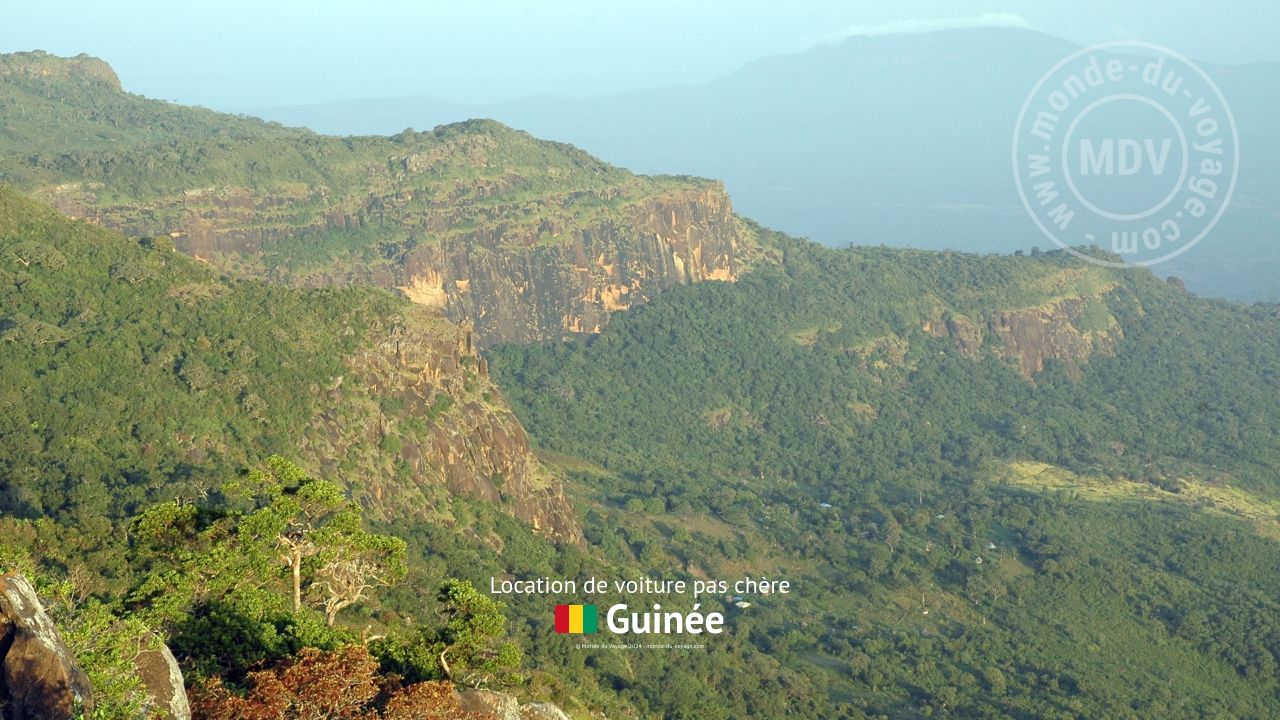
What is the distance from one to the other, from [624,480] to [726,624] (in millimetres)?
22332

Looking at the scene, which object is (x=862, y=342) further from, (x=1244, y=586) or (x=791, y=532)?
(x=1244, y=586)

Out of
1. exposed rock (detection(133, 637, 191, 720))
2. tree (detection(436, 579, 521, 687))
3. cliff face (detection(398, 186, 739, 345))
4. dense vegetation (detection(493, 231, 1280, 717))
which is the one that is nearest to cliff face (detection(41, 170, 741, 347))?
cliff face (detection(398, 186, 739, 345))

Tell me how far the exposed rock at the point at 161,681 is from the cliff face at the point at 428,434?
36571 mm

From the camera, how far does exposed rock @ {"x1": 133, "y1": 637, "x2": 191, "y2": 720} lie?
80.7ft

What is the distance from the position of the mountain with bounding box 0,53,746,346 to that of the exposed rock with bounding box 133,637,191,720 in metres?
75.9

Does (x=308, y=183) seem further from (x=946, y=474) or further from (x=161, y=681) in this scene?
(x=161, y=681)

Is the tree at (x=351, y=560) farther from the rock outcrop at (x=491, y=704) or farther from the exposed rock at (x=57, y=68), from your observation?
the exposed rock at (x=57, y=68)

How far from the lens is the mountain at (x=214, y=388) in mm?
54281

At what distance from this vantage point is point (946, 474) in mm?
102500

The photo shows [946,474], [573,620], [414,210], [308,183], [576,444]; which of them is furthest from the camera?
[414,210]

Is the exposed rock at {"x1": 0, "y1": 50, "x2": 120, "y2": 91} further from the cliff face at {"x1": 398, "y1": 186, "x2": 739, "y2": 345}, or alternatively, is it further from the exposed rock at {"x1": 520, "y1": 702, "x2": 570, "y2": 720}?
the exposed rock at {"x1": 520, "y1": 702, "x2": 570, "y2": 720}

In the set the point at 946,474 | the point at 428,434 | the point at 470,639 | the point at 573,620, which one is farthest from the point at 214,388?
the point at 946,474

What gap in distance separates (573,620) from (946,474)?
173 ft

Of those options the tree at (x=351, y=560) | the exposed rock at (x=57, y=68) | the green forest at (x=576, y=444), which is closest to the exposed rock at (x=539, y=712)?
the green forest at (x=576, y=444)
